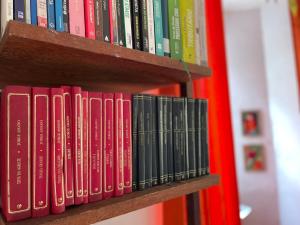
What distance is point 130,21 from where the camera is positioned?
57 centimetres

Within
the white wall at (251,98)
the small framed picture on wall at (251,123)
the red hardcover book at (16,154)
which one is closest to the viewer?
the red hardcover book at (16,154)

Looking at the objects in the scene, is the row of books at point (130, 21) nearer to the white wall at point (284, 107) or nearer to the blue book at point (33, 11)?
the blue book at point (33, 11)

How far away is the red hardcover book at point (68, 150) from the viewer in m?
0.46

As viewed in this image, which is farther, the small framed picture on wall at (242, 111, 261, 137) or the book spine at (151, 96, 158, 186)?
the small framed picture on wall at (242, 111, 261, 137)

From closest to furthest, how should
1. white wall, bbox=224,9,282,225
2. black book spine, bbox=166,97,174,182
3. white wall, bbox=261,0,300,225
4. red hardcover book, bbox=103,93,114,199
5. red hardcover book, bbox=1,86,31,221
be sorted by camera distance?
red hardcover book, bbox=1,86,31,221 < red hardcover book, bbox=103,93,114,199 < black book spine, bbox=166,97,174,182 < white wall, bbox=261,0,300,225 < white wall, bbox=224,9,282,225

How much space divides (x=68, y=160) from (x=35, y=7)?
27 cm

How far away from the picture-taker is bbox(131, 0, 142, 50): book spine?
57 centimetres

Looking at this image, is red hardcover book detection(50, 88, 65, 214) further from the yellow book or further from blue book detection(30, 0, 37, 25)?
the yellow book

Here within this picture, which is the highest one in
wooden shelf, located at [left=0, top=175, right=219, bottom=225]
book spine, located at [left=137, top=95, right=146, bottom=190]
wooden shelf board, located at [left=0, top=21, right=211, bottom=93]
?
wooden shelf board, located at [left=0, top=21, right=211, bottom=93]

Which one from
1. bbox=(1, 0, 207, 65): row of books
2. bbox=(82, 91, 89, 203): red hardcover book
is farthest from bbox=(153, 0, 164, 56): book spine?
bbox=(82, 91, 89, 203): red hardcover book

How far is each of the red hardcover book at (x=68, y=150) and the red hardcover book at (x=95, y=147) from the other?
0.13ft

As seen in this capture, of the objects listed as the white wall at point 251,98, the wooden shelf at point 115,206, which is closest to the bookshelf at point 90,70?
the wooden shelf at point 115,206

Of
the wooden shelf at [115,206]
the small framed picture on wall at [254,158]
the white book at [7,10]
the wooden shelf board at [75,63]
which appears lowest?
the small framed picture on wall at [254,158]

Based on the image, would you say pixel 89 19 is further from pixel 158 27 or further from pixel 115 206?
pixel 115 206
